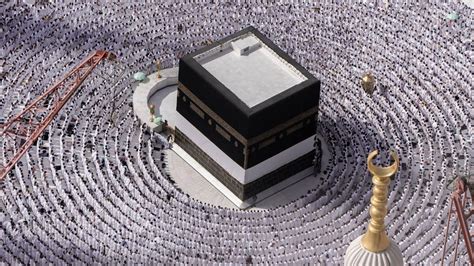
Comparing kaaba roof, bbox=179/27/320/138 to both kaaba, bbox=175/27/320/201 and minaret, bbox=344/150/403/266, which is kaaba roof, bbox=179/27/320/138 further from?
minaret, bbox=344/150/403/266

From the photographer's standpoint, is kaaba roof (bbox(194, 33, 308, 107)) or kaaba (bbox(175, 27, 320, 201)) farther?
kaaba roof (bbox(194, 33, 308, 107))

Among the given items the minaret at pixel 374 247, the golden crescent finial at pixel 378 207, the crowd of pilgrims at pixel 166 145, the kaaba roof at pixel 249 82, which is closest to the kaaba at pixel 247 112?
the kaaba roof at pixel 249 82

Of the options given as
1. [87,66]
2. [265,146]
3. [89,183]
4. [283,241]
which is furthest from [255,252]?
[87,66]

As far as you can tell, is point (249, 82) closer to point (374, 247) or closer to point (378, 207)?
point (374, 247)

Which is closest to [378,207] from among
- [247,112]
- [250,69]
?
[247,112]

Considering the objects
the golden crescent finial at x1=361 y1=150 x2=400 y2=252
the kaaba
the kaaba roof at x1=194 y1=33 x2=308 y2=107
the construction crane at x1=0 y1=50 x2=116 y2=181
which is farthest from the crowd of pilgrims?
the golden crescent finial at x1=361 y1=150 x2=400 y2=252

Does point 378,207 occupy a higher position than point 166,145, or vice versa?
point 166,145

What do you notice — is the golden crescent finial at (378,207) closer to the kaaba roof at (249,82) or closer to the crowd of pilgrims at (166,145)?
the crowd of pilgrims at (166,145)
